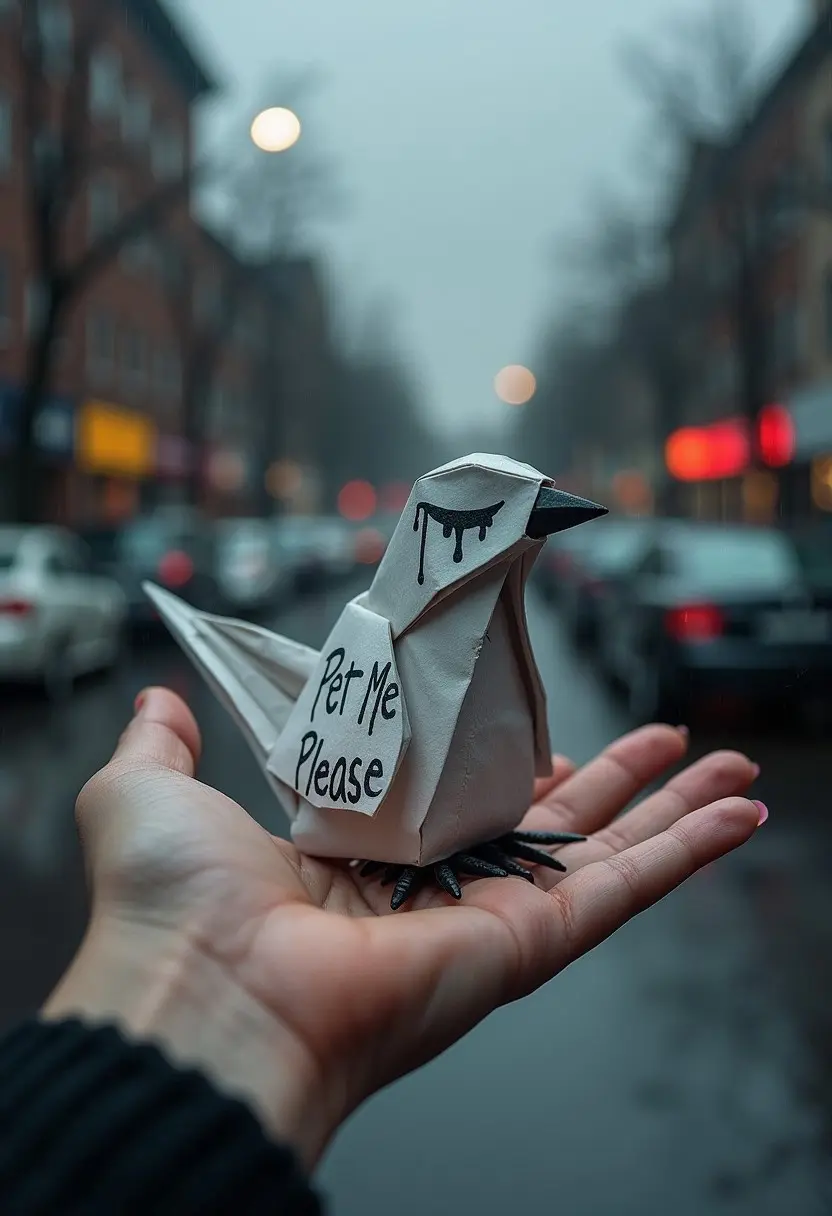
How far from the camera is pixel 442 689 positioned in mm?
1835

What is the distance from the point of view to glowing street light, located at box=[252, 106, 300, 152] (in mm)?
4996

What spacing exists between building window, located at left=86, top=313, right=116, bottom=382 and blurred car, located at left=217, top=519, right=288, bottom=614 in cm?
1160

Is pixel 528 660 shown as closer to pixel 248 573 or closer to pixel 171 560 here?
pixel 171 560

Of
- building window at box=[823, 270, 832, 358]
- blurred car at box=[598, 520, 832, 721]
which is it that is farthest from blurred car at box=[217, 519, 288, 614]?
building window at box=[823, 270, 832, 358]

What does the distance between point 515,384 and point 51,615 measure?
239 inches

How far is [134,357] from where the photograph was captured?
32.4 meters

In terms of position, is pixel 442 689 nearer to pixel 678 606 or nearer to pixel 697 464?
pixel 678 606

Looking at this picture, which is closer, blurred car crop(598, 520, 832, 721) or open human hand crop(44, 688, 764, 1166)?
open human hand crop(44, 688, 764, 1166)

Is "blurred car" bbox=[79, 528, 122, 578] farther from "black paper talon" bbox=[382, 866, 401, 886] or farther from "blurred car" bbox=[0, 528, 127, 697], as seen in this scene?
"black paper talon" bbox=[382, 866, 401, 886]

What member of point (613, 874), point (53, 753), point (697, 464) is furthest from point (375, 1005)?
point (697, 464)

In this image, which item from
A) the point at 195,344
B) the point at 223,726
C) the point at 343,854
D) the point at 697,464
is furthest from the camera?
the point at 697,464

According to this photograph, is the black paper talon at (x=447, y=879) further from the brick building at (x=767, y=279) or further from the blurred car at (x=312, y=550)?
the brick building at (x=767, y=279)

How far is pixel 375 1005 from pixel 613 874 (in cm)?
46

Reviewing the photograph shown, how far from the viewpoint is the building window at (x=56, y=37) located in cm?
1545
